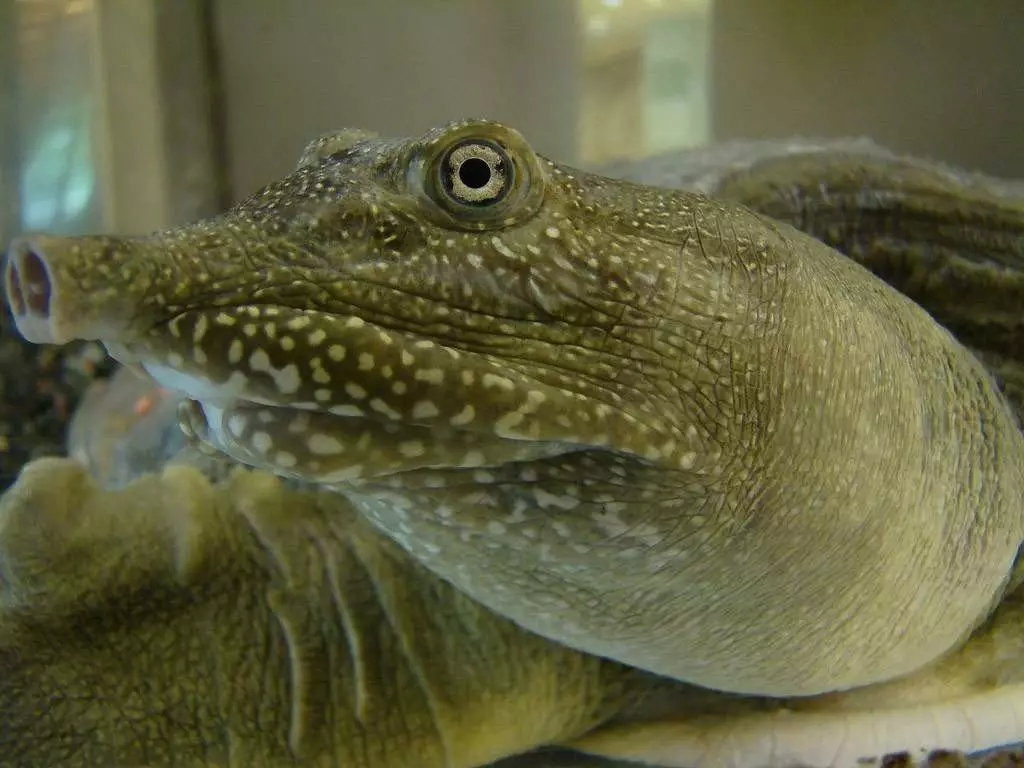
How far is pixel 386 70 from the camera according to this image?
253 cm

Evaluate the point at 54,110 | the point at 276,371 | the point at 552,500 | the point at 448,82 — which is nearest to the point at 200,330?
the point at 276,371

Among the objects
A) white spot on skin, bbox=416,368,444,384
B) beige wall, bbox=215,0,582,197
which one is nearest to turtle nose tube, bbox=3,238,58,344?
white spot on skin, bbox=416,368,444,384

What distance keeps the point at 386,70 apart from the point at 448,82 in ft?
0.76

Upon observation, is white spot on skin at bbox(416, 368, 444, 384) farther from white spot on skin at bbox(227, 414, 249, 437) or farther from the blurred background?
the blurred background

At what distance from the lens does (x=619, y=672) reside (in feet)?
5.00

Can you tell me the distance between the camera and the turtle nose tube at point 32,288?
0.73m

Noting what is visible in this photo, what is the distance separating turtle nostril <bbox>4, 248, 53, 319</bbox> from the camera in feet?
2.39

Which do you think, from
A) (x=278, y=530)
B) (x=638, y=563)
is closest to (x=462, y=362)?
(x=638, y=563)

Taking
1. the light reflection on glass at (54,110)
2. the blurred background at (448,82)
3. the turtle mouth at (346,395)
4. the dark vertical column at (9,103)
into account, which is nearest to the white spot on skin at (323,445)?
the turtle mouth at (346,395)

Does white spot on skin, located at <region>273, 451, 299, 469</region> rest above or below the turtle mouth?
below

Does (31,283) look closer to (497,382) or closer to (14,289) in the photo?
(14,289)

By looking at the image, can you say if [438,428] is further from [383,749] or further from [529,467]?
[383,749]

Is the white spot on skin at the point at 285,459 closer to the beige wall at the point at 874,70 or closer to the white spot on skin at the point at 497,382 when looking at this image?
the white spot on skin at the point at 497,382

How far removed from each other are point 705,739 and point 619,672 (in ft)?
0.74
